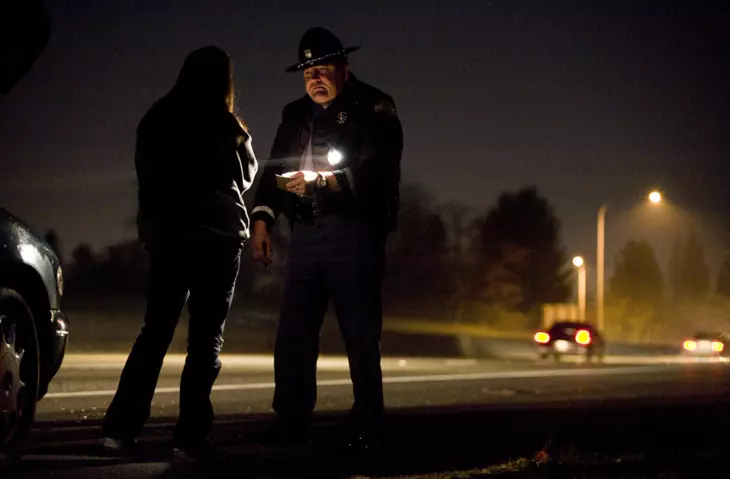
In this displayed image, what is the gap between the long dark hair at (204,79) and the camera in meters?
6.04

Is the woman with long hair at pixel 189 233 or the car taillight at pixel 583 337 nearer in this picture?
the woman with long hair at pixel 189 233

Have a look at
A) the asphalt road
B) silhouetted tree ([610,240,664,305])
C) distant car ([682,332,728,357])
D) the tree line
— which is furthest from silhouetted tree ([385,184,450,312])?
silhouetted tree ([610,240,664,305])

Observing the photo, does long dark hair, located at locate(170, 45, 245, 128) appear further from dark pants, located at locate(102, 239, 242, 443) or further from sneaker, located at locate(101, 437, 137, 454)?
sneaker, located at locate(101, 437, 137, 454)

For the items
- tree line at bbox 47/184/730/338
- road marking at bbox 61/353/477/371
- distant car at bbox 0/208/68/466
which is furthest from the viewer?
tree line at bbox 47/184/730/338

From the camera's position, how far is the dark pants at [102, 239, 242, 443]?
231 inches

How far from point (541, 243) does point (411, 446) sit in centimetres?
10412

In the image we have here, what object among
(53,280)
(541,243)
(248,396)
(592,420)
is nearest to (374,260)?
(53,280)

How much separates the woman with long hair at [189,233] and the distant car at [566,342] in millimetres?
25339

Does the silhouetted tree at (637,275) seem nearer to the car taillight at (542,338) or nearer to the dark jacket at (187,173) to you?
the car taillight at (542,338)

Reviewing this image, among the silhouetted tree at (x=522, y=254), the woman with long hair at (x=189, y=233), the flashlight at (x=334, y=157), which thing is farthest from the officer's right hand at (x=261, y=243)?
the silhouetted tree at (x=522, y=254)

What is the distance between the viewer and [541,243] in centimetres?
10931

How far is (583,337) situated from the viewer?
30938 mm

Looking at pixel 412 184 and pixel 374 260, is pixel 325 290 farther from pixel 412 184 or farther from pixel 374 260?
pixel 412 184

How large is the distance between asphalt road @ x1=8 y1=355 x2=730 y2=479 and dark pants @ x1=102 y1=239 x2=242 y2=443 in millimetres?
172
